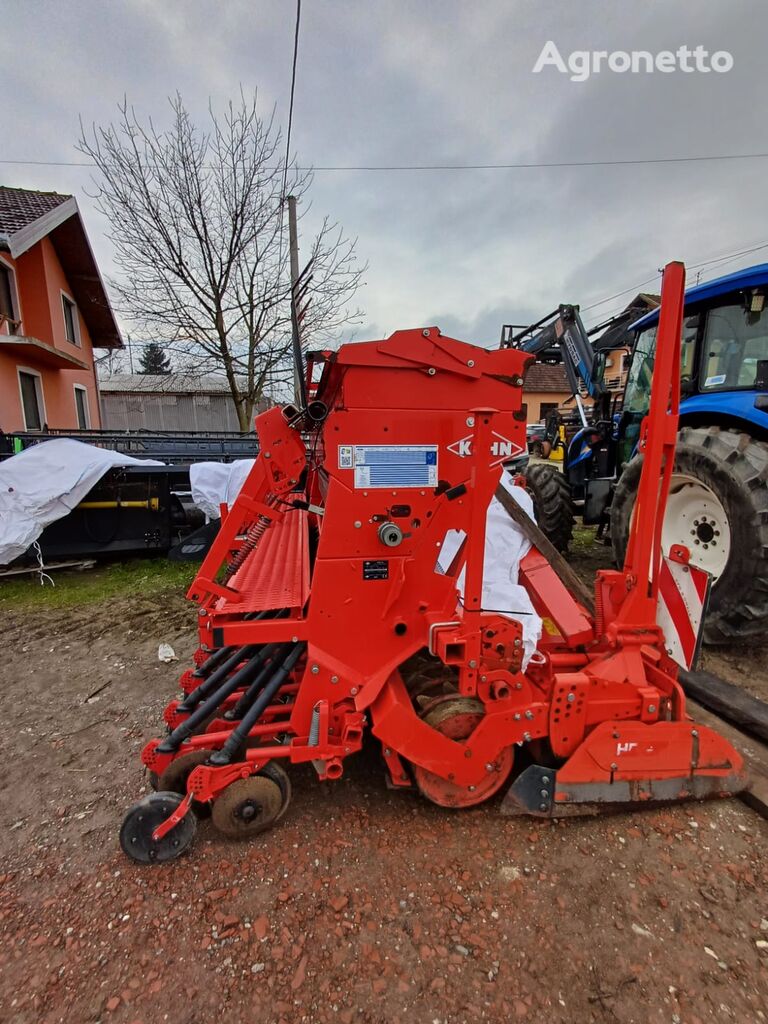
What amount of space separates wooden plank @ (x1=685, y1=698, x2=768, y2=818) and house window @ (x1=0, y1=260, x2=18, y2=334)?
13927 mm

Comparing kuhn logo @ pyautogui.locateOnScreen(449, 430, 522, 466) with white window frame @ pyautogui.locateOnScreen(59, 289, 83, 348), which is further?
white window frame @ pyautogui.locateOnScreen(59, 289, 83, 348)

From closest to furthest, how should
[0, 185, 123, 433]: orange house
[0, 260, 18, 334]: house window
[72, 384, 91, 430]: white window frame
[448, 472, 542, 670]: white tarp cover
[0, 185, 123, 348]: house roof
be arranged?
[448, 472, 542, 670]: white tarp cover < [0, 185, 123, 348]: house roof < [0, 185, 123, 433]: orange house < [0, 260, 18, 334]: house window < [72, 384, 91, 430]: white window frame

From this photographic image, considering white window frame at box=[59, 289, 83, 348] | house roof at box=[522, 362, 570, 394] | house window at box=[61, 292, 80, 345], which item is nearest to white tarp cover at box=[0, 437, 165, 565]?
white window frame at box=[59, 289, 83, 348]

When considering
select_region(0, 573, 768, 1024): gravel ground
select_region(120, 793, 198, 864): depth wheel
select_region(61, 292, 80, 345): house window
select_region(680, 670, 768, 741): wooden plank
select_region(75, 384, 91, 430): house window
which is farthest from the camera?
select_region(75, 384, 91, 430): house window

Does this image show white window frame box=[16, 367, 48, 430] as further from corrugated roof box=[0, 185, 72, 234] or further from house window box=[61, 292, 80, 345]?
corrugated roof box=[0, 185, 72, 234]

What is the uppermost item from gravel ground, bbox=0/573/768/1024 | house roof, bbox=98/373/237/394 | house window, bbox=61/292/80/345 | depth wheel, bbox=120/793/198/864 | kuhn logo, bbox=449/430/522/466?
house window, bbox=61/292/80/345

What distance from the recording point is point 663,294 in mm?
2104

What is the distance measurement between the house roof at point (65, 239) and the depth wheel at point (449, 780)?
40.3 ft

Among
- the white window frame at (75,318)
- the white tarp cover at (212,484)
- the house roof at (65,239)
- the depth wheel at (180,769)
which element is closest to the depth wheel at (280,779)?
the depth wheel at (180,769)

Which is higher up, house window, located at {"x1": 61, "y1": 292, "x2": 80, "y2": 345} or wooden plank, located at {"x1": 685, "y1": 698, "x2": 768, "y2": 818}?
house window, located at {"x1": 61, "y1": 292, "x2": 80, "y2": 345}

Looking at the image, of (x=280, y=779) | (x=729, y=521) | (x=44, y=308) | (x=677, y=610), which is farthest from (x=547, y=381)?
(x=280, y=779)

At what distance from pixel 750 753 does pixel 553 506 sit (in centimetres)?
343

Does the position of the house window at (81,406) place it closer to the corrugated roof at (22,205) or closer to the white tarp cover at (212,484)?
the corrugated roof at (22,205)

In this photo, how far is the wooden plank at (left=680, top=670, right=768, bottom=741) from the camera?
278 cm
